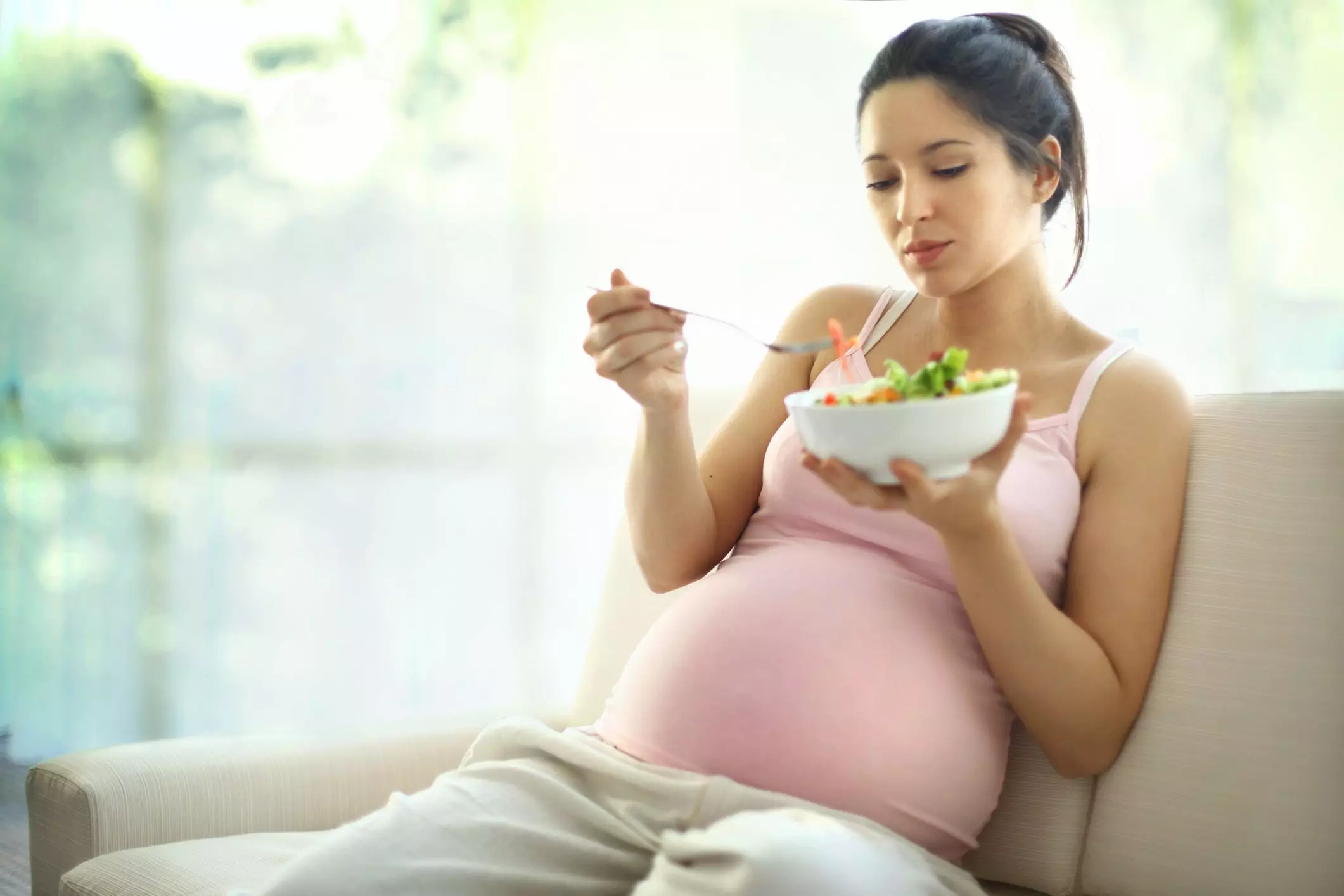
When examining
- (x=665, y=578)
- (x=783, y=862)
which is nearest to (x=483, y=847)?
(x=783, y=862)

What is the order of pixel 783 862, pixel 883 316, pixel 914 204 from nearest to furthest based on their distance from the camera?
pixel 783 862
pixel 914 204
pixel 883 316

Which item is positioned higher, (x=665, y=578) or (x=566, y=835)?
(x=665, y=578)

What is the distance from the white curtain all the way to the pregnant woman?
1.74m

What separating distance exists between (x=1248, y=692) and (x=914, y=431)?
18.8 inches

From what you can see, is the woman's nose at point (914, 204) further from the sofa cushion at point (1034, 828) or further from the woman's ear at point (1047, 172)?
the sofa cushion at point (1034, 828)

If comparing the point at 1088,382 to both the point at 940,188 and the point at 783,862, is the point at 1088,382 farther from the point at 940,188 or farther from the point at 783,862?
the point at 783,862

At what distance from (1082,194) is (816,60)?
2.18 metres

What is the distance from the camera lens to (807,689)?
4.03 feet

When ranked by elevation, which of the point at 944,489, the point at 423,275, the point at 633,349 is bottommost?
the point at 944,489

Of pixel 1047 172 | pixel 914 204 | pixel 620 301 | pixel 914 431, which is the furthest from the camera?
pixel 1047 172

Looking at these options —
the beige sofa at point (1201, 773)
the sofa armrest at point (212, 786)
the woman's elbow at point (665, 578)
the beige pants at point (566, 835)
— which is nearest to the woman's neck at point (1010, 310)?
the beige sofa at point (1201, 773)

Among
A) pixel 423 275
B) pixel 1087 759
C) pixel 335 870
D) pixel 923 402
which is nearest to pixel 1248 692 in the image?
pixel 1087 759

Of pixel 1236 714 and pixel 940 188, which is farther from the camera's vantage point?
pixel 940 188

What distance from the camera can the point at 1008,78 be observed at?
1424 mm
